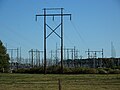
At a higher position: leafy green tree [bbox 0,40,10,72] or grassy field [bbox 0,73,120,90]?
leafy green tree [bbox 0,40,10,72]

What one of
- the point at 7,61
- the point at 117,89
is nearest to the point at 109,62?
the point at 7,61

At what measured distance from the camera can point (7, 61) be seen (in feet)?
304

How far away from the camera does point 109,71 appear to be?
2938 inches

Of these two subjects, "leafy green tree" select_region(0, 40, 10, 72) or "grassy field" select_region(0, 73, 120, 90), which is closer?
"grassy field" select_region(0, 73, 120, 90)

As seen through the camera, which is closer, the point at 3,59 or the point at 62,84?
the point at 62,84

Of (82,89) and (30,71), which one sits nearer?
(82,89)

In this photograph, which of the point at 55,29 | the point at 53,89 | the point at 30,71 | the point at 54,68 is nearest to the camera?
the point at 53,89

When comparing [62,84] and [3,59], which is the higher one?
[3,59]

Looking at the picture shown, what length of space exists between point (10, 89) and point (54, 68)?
4882 cm

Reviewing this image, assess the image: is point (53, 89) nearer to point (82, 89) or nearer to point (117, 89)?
point (82, 89)

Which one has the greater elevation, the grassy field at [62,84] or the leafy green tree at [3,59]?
the leafy green tree at [3,59]

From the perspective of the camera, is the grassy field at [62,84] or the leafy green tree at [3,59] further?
the leafy green tree at [3,59]

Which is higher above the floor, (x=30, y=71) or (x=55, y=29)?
(x=55, y=29)

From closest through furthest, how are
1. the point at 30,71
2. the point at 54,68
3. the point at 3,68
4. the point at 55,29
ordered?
the point at 55,29 < the point at 54,68 < the point at 30,71 < the point at 3,68
